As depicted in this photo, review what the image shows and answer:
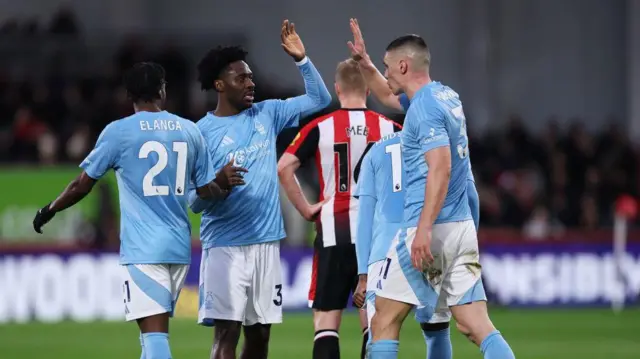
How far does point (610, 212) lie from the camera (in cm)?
2123

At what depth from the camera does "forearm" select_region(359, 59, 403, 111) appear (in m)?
8.66

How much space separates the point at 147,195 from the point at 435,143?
187 cm

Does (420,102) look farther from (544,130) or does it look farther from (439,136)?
(544,130)

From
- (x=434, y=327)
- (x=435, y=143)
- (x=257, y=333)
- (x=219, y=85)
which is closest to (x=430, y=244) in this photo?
(x=435, y=143)

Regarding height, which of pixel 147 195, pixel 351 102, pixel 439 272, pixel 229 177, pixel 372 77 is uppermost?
pixel 372 77

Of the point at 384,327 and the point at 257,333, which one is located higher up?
the point at 384,327

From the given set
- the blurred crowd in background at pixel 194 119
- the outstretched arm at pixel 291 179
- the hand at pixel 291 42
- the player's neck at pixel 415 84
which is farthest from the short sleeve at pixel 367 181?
the blurred crowd in background at pixel 194 119

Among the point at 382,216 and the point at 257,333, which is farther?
the point at 257,333

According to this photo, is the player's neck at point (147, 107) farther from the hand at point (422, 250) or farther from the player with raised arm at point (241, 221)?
the hand at point (422, 250)

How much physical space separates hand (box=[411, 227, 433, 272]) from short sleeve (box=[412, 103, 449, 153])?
471 millimetres

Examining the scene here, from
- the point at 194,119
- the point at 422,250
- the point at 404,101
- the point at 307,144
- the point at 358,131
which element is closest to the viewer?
the point at 422,250

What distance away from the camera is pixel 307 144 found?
9.21 m

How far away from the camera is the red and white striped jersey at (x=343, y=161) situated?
9.05 metres

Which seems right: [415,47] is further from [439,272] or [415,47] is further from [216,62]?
[216,62]
